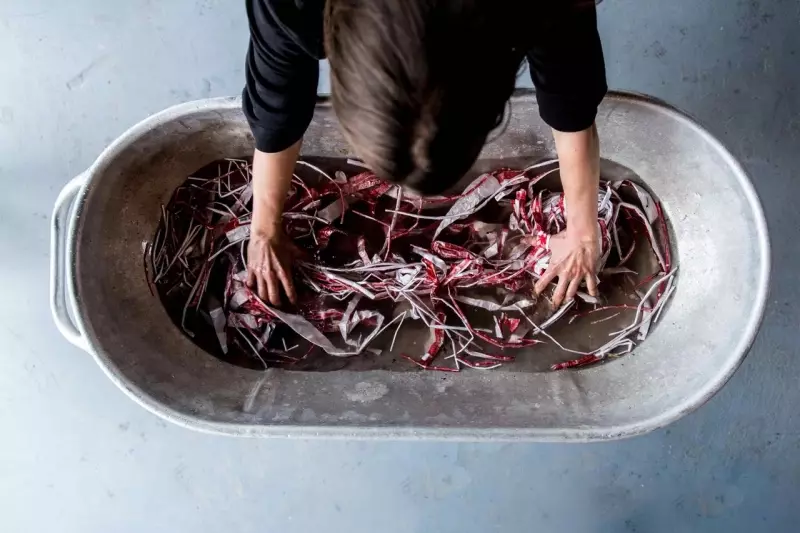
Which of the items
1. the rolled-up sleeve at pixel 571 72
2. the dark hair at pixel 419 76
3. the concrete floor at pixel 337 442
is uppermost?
the dark hair at pixel 419 76

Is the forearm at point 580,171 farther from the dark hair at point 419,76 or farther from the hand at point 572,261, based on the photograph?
the dark hair at point 419,76

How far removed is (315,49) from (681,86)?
69 centimetres

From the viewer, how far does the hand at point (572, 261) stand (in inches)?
33.1

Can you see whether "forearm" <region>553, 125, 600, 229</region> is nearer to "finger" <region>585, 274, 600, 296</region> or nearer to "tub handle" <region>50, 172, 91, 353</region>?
"finger" <region>585, 274, 600, 296</region>

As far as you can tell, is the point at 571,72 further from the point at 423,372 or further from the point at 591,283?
the point at 423,372

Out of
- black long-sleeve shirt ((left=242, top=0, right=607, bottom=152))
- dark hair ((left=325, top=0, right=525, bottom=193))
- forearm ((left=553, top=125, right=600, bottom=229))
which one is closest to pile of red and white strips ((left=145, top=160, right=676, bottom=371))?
forearm ((left=553, top=125, right=600, bottom=229))

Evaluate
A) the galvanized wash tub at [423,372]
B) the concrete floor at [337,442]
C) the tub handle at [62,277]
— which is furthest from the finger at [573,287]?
the tub handle at [62,277]

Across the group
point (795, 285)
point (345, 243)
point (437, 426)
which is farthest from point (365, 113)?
point (795, 285)

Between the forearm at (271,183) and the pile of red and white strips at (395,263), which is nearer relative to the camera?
the forearm at (271,183)

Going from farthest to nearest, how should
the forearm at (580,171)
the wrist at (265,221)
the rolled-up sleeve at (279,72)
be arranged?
the wrist at (265,221) < the forearm at (580,171) < the rolled-up sleeve at (279,72)

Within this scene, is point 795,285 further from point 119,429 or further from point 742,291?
point 119,429

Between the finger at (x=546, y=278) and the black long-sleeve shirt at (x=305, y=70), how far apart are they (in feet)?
0.91

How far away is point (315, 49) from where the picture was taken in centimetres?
54

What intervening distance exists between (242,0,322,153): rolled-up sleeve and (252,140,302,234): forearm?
0.03 metres
